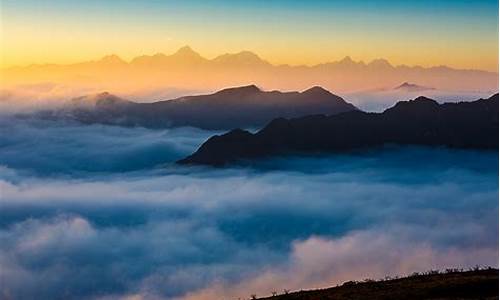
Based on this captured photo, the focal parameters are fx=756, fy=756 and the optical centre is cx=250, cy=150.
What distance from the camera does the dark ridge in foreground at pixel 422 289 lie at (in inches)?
855

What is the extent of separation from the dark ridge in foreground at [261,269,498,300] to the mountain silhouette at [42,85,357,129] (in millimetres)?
52632

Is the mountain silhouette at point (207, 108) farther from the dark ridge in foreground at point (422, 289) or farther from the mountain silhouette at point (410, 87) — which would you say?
the dark ridge in foreground at point (422, 289)

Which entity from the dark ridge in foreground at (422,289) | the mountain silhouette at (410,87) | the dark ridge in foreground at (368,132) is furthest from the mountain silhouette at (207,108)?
the dark ridge in foreground at (422,289)

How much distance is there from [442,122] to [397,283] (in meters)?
79.7

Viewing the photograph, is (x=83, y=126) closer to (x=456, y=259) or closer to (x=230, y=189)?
(x=230, y=189)

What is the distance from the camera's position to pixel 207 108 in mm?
80000

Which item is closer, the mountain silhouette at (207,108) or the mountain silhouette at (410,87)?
the mountain silhouette at (207,108)

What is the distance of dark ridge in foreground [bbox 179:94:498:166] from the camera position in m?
91.8

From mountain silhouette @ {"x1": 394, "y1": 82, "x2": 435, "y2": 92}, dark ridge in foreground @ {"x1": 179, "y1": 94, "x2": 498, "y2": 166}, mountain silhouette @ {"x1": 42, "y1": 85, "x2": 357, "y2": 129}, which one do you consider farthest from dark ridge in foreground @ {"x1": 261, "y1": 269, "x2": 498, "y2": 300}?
mountain silhouette @ {"x1": 394, "y1": 82, "x2": 435, "y2": 92}

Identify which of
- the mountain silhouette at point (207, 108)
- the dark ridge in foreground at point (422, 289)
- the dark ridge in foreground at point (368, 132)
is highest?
the mountain silhouette at point (207, 108)

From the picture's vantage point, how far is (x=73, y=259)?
96000 millimetres

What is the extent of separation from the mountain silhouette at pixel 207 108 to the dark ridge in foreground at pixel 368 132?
1.80 meters

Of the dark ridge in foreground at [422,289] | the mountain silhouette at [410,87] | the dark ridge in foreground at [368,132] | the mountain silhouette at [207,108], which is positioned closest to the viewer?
the dark ridge in foreground at [422,289]

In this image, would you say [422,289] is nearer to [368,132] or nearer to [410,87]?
[410,87]
